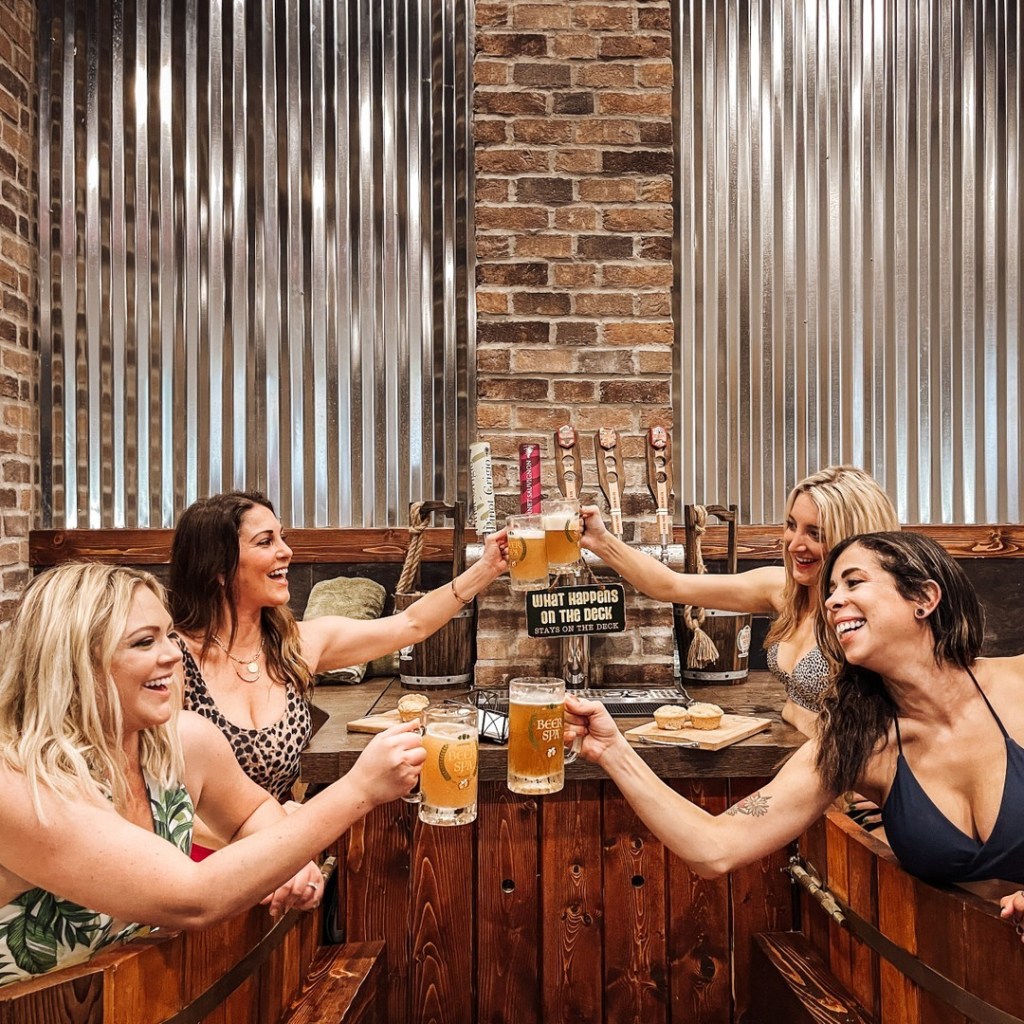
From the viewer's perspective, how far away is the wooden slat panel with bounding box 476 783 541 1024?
2236 mm

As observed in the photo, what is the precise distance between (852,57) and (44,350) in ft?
12.2

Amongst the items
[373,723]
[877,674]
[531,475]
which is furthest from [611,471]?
[877,674]

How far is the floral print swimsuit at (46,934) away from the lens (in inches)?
50.2

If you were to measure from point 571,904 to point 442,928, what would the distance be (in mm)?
344

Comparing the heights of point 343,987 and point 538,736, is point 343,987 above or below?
below

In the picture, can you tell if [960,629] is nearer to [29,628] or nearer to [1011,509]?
[29,628]

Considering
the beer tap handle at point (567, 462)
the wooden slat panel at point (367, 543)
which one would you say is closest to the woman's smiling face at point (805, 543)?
the beer tap handle at point (567, 462)

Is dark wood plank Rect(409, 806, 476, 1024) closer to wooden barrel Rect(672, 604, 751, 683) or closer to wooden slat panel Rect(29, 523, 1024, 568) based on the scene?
wooden barrel Rect(672, 604, 751, 683)

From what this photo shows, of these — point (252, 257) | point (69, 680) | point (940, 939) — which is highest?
point (252, 257)

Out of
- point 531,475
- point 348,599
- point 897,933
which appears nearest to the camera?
point 897,933

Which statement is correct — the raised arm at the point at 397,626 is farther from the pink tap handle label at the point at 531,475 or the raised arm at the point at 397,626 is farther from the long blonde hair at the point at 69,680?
the long blonde hair at the point at 69,680

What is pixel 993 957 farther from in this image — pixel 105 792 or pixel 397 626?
pixel 397 626

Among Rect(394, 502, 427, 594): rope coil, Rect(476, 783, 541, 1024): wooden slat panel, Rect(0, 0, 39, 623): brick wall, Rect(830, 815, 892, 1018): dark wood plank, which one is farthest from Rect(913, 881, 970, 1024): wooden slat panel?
Rect(0, 0, 39, 623): brick wall

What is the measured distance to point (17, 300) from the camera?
3.54 meters
